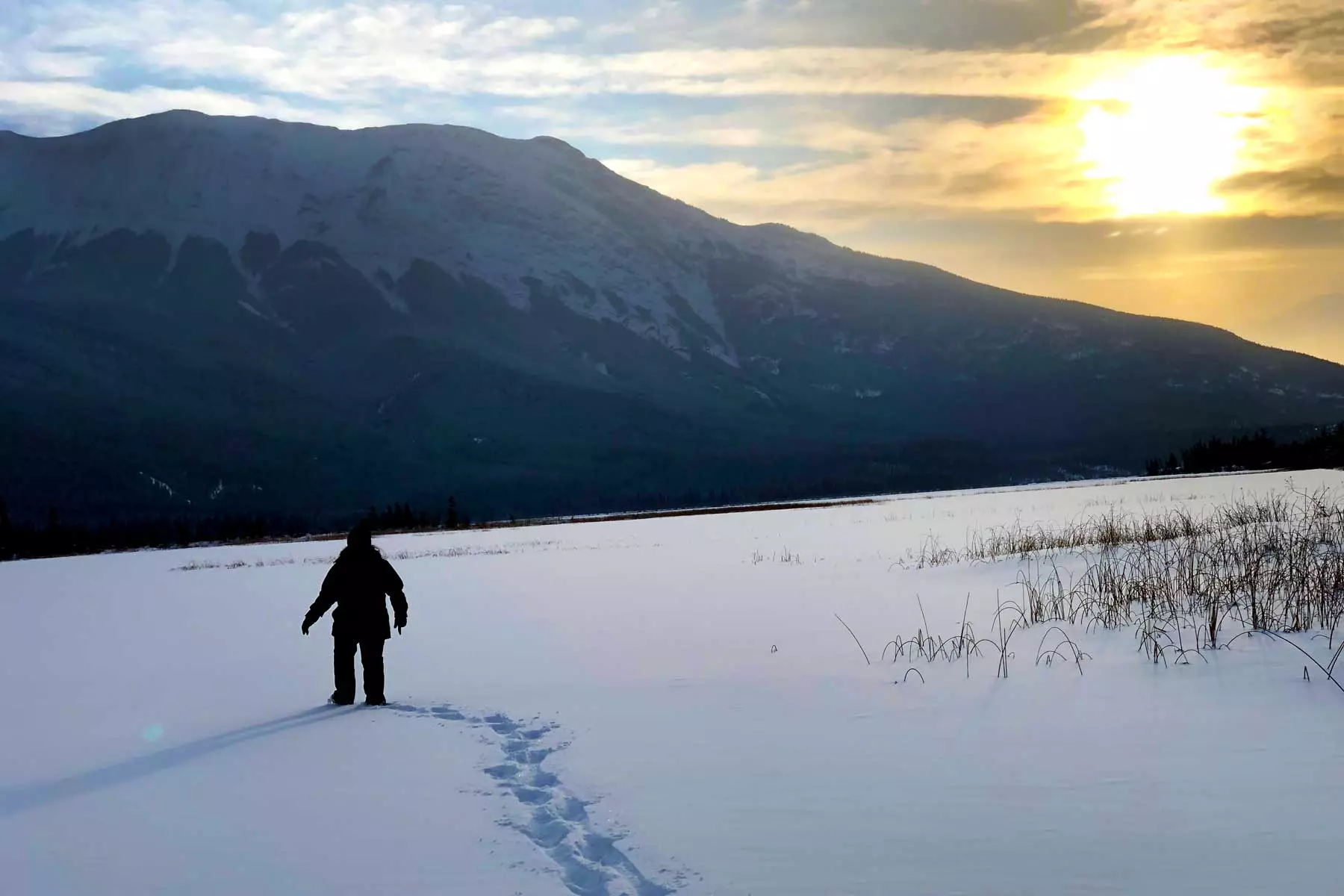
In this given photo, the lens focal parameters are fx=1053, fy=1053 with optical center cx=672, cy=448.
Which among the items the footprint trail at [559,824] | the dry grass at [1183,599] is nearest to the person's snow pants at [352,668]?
the footprint trail at [559,824]

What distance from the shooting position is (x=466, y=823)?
6902 mm

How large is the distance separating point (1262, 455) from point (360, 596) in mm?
90383

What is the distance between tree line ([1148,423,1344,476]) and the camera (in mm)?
75194

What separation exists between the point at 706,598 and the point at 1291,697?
1173 cm

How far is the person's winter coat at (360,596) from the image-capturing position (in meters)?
11.7

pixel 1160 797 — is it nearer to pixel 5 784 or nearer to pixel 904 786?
pixel 904 786

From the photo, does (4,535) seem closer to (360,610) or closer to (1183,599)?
(360,610)

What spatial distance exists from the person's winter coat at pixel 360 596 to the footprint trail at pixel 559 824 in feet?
8.54

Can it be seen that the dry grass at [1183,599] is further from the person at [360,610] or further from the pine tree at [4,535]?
the pine tree at [4,535]

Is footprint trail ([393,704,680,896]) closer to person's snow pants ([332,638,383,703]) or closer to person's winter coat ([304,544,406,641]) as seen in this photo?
person's snow pants ([332,638,383,703])

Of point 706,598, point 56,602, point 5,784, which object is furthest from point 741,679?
point 56,602

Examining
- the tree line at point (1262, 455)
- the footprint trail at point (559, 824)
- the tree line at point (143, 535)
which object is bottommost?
the tree line at point (143, 535)

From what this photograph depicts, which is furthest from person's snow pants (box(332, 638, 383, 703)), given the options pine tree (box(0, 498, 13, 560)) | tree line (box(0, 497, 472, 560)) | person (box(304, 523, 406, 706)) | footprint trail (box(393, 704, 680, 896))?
pine tree (box(0, 498, 13, 560))

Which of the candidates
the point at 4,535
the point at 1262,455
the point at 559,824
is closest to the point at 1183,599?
the point at 559,824
